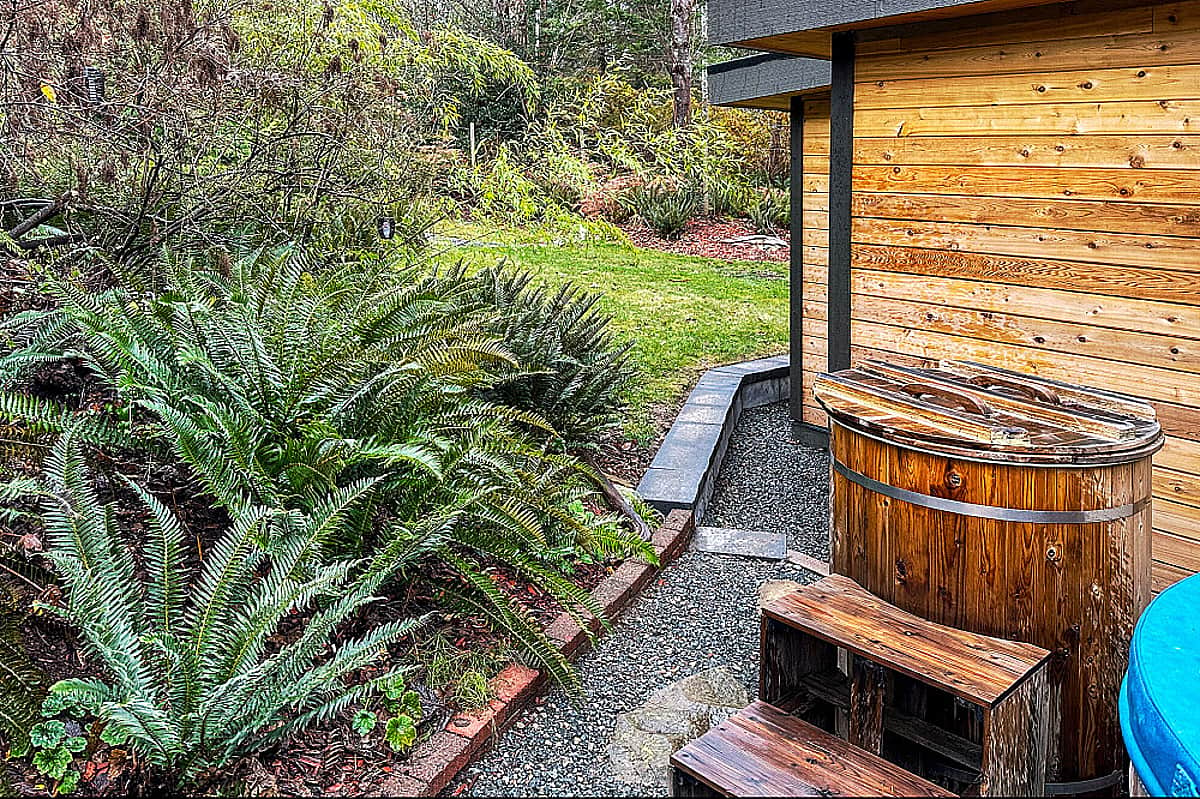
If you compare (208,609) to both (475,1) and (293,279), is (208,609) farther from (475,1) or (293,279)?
(475,1)

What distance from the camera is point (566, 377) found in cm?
465

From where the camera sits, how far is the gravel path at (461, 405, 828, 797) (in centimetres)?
248

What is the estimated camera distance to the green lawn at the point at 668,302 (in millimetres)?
6688

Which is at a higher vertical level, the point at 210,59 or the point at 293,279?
the point at 210,59

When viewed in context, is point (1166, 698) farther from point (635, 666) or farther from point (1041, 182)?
point (1041, 182)

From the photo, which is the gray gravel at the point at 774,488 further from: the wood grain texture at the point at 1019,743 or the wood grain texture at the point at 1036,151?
the wood grain texture at the point at 1019,743

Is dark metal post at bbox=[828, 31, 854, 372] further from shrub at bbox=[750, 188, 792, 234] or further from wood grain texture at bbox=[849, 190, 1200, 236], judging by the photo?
shrub at bbox=[750, 188, 792, 234]

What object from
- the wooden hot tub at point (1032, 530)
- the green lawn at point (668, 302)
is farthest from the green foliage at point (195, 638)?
the green lawn at point (668, 302)

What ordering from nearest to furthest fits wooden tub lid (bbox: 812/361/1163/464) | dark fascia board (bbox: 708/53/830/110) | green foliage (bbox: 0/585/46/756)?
wooden tub lid (bbox: 812/361/1163/464)
green foliage (bbox: 0/585/46/756)
dark fascia board (bbox: 708/53/830/110)

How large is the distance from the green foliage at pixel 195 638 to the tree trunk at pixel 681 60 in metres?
13.8

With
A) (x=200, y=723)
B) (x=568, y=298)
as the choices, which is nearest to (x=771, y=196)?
(x=568, y=298)

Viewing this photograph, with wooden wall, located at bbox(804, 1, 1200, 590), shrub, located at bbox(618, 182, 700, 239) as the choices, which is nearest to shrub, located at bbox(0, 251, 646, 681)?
wooden wall, located at bbox(804, 1, 1200, 590)

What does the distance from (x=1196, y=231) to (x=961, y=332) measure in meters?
0.97

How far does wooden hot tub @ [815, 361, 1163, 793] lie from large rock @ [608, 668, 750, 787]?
2.27 feet
